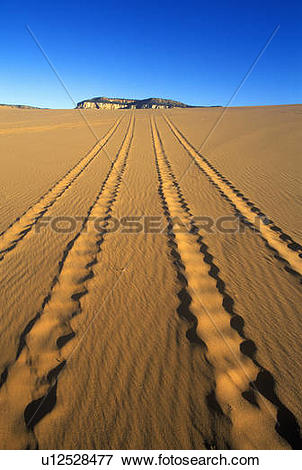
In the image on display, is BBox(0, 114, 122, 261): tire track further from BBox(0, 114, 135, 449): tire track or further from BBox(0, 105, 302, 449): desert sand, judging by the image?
BBox(0, 114, 135, 449): tire track

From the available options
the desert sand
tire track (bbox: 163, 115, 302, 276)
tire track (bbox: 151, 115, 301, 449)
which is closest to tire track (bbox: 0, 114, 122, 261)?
the desert sand

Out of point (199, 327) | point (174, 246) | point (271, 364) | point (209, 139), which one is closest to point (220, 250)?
point (174, 246)

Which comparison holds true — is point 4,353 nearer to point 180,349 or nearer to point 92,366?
point 92,366

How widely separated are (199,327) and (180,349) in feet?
0.85

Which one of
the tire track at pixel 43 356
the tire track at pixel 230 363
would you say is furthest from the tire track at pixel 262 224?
the tire track at pixel 43 356

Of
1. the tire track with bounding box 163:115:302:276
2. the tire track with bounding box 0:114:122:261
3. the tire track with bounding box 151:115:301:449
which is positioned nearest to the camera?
the tire track with bounding box 151:115:301:449

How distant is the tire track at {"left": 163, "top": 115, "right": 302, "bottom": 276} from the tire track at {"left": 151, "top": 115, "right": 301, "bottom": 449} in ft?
2.96

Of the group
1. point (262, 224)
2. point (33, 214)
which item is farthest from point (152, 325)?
point (33, 214)

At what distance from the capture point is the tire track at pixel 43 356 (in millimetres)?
1413

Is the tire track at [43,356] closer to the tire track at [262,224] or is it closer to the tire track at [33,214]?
the tire track at [33,214]

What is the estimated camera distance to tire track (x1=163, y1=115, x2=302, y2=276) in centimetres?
295

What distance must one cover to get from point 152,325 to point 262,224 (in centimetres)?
260

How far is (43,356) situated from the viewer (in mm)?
1769
